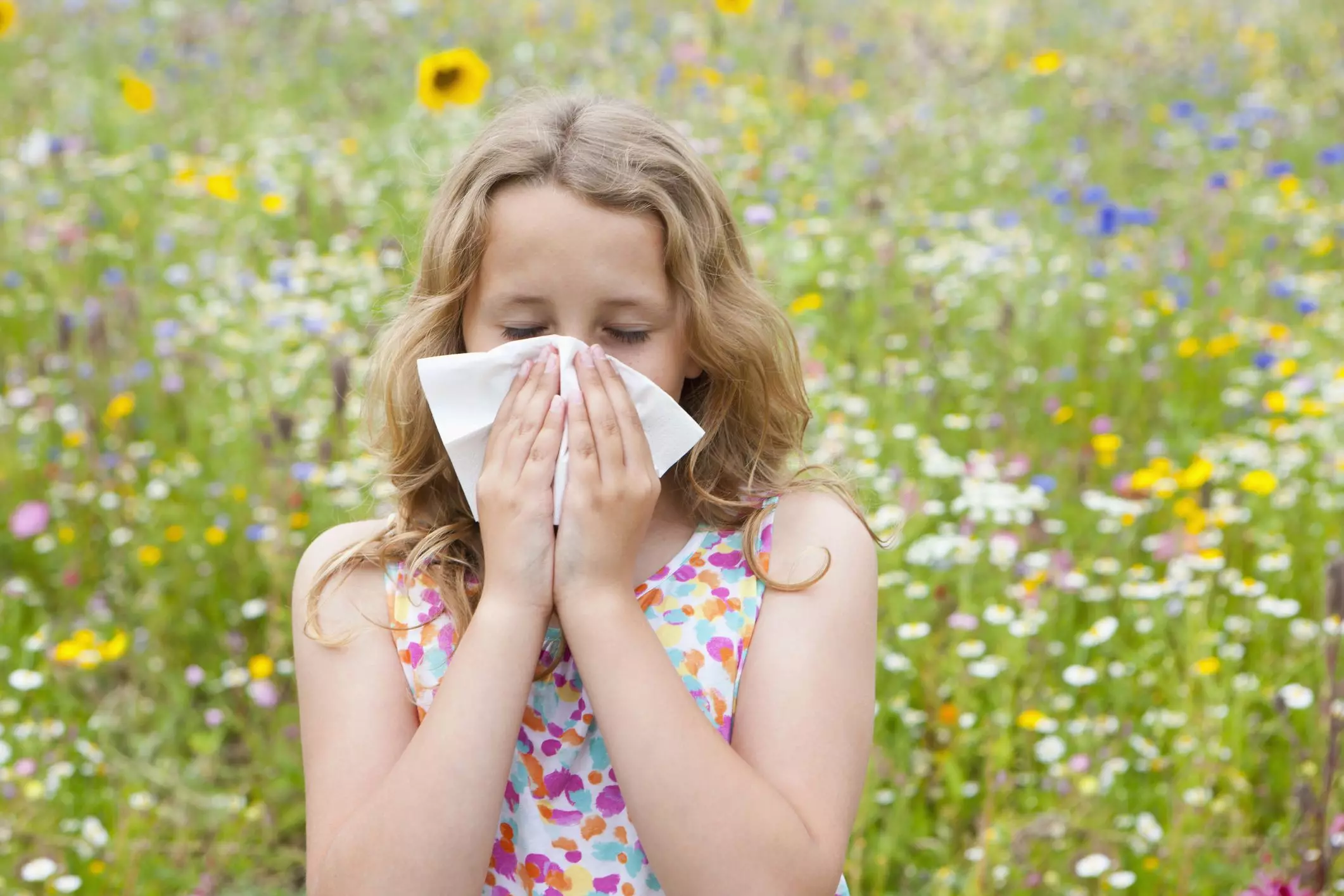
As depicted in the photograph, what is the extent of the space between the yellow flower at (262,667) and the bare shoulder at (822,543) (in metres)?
1.21

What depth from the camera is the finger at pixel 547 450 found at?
1.30 meters

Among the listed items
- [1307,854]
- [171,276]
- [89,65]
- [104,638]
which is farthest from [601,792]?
[89,65]

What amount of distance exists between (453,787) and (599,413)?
364 millimetres

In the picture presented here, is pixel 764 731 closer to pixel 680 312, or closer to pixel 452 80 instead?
pixel 680 312

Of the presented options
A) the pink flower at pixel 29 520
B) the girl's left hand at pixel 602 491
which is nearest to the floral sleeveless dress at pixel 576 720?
the girl's left hand at pixel 602 491

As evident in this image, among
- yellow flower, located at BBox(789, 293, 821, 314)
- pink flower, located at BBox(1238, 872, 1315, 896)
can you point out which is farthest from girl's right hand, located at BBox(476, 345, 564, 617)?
yellow flower, located at BBox(789, 293, 821, 314)

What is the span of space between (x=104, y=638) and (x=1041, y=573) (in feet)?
5.65

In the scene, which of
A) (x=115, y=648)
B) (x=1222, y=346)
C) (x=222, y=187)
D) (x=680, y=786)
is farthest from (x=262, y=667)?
(x=1222, y=346)

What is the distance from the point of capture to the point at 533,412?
4.30 feet

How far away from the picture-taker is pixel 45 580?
9.23 ft

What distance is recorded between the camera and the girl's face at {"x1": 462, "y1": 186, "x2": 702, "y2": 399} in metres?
1.33

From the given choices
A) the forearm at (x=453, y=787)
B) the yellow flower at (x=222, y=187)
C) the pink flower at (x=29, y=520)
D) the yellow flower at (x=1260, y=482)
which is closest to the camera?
the forearm at (x=453, y=787)

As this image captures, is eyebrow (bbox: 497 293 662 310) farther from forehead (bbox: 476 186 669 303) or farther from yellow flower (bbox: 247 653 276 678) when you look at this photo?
yellow flower (bbox: 247 653 276 678)

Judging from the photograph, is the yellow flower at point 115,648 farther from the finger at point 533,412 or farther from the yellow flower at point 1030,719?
the yellow flower at point 1030,719
